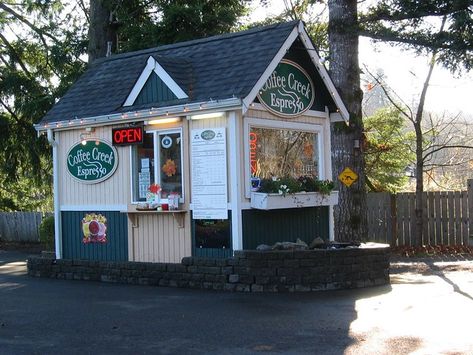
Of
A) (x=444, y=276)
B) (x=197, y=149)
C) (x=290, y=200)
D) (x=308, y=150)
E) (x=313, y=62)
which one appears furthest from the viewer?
(x=308, y=150)

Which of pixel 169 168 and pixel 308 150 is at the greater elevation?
pixel 308 150

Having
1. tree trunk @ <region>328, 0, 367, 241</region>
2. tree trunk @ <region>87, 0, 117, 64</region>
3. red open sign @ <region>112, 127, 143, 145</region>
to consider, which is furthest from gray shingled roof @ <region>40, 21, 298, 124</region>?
tree trunk @ <region>87, 0, 117, 64</region>

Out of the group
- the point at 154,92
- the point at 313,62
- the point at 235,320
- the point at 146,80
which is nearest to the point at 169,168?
the point at 154,92

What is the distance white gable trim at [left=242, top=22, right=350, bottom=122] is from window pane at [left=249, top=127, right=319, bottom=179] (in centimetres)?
82

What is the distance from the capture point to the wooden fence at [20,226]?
2791 centimetres

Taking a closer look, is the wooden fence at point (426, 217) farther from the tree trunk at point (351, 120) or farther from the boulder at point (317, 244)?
the boulder at point (317, 244)

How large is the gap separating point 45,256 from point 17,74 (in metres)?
12.6

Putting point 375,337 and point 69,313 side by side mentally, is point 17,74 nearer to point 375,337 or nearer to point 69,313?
point 69,313

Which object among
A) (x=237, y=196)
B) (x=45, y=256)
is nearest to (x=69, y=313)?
(x=237, y=196)

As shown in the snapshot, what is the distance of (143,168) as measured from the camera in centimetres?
1338

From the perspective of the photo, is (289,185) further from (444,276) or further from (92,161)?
(92,161)

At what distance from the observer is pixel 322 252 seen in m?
11.5

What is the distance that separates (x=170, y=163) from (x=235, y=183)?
1.66 m

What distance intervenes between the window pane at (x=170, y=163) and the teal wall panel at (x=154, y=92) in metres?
0.73
